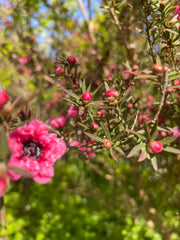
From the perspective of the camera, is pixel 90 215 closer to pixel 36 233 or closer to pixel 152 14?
pixel 36 233

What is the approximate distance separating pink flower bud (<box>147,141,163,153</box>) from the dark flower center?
356mm

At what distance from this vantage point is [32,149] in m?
0.73

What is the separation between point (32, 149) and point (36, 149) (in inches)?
0.5

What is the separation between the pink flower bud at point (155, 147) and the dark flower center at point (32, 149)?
36 centimetres

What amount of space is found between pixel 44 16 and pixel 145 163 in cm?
198

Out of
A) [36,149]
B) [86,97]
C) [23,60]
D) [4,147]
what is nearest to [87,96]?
[86,97]

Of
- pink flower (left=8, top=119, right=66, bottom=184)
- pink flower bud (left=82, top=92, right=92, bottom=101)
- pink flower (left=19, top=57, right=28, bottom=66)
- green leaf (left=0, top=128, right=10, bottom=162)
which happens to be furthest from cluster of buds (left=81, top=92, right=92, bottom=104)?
pink flower (left=19, top=57, right=28, bottom=66)

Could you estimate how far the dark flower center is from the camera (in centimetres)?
72

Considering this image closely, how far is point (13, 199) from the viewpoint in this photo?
3355mm

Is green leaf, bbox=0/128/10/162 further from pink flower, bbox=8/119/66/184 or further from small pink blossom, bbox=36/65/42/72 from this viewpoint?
small pink blossom, bbox=36/65/42/72

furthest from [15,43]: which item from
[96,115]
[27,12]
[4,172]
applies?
[4,172]

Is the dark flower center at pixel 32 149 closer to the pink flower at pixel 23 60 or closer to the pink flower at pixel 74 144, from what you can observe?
the pink flower at pixel 74 144

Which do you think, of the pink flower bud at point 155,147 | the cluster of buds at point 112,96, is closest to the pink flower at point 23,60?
the cluster of buds at point 112,96

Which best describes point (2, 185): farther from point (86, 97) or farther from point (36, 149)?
point (86, 97)
